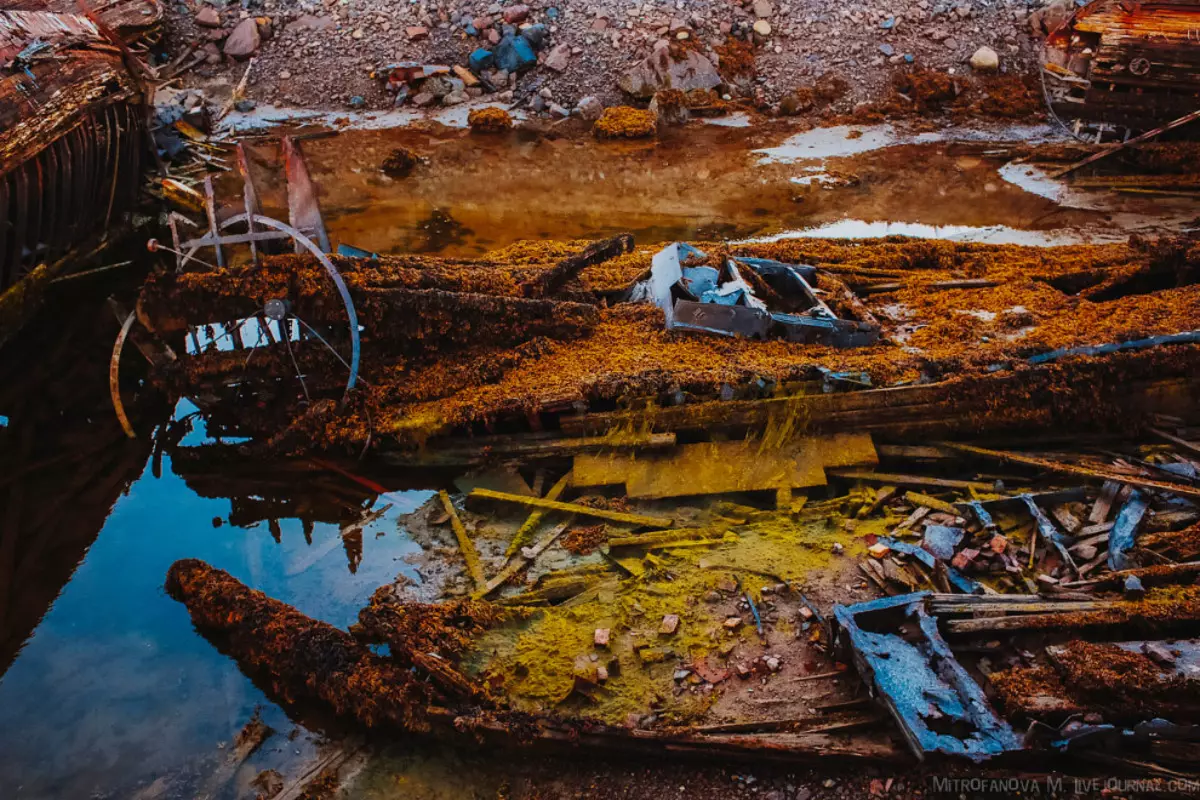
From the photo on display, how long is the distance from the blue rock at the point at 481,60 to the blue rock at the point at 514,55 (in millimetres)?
134

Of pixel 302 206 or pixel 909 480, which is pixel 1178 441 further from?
pixel 302 206

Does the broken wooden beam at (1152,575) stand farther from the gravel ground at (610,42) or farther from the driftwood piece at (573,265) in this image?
the gravel ground at (610,42)

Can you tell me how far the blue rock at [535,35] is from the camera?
15.5 meters

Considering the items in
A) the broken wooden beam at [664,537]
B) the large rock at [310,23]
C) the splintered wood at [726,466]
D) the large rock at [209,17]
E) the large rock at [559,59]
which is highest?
the large rock at [209,17]

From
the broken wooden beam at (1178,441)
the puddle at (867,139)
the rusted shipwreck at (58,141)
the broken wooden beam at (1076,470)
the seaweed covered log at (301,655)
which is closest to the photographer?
the seaweed covered log at (301,655)

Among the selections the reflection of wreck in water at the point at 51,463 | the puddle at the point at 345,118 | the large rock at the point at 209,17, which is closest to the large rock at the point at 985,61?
the puddle at the point at 345,118

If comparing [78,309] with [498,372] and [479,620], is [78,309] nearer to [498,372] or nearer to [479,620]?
[498,372]

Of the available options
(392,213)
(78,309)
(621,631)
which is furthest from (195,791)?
(392,213)

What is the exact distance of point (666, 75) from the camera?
14.9 m

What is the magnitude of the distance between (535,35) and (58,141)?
8.60 metres

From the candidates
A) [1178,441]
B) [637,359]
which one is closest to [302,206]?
[637,359]

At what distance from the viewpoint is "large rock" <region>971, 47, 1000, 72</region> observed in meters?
14.9

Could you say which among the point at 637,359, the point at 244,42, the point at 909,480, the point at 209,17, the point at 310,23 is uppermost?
the point at 209,17

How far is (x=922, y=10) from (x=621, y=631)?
15.2 metres
